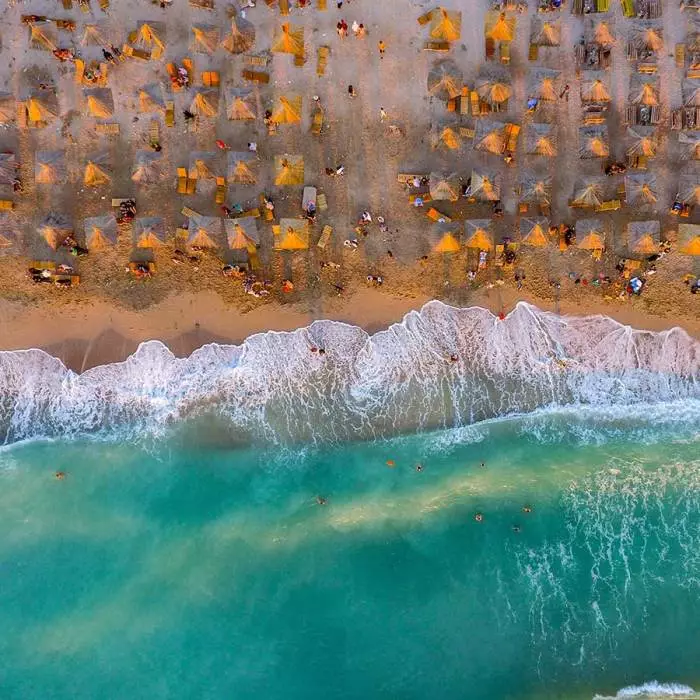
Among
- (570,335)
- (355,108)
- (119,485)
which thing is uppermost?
(355,108)

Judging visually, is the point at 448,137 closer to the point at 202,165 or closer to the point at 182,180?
the point at 202,165

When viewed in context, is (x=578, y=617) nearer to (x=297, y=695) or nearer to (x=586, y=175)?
(x=297, y=695)

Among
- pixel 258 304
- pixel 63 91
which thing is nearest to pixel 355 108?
pixel 258 304

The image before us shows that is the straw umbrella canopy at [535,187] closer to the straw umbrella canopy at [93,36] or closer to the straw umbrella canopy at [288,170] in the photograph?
the straw umbrella canopy at [288,170]

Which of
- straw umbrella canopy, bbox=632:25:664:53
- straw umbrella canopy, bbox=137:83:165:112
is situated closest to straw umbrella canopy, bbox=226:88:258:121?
straw umbrella canopy, bbox=137:83:165:112

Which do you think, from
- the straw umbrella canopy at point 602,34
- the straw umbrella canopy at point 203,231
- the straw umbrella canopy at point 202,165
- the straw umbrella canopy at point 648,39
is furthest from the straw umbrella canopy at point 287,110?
the straw umbrella canopy at point 648,39

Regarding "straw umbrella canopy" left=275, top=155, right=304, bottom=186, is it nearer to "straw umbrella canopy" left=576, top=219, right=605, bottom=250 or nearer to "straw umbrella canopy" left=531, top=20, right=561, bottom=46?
"straw umbrella canopy" left=531, top=20, right=561, bottom=46
